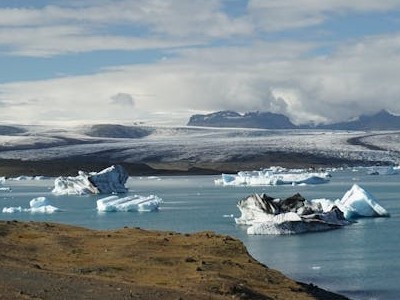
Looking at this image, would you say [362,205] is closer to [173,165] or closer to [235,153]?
[173,165]

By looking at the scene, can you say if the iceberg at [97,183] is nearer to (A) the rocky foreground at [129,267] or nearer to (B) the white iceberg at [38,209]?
(B) the white iceberg at [38,209]

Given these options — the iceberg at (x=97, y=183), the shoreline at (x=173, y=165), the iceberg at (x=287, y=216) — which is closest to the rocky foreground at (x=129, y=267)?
the iceberg at (x=287, y=216)

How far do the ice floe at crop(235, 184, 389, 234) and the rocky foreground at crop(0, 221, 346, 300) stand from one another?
10.3 metres

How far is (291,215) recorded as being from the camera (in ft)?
133

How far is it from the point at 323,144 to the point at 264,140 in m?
12.3

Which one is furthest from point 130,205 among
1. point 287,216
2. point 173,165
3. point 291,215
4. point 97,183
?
point 173,165

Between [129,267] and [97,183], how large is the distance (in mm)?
55575

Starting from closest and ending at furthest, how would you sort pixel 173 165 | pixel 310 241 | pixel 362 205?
pixel 310 241, pixel 362 205, pixel 173 165

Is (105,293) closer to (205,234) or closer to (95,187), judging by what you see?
(205,234)

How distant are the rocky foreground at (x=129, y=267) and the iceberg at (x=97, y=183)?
47.0 metres

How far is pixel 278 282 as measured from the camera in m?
23.7

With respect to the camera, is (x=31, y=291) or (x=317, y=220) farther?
(x=317, y=220)

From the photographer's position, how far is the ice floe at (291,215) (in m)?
39.3

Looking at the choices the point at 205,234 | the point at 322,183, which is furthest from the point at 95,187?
the point at 205,234
